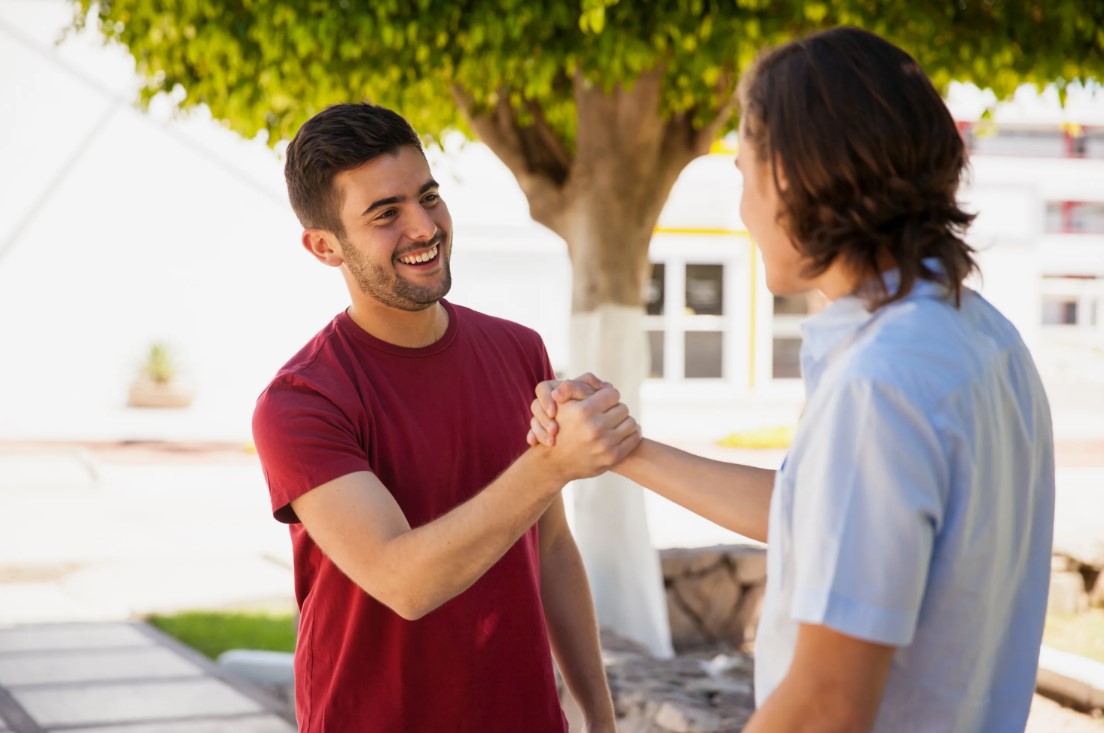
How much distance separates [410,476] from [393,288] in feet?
1.17

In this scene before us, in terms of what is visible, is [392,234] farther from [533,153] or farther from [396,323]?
[533,153]

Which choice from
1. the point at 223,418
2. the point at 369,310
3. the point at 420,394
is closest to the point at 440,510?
the point at 420,394

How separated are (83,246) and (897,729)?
17.7 meters

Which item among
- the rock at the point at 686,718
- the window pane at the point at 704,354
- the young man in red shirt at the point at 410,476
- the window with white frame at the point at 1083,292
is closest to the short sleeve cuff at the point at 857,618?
the young man in red shirt at the point at 410,476

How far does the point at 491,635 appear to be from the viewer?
2176 millimetres

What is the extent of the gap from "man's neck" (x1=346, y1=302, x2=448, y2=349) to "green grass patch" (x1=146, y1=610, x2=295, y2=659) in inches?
188

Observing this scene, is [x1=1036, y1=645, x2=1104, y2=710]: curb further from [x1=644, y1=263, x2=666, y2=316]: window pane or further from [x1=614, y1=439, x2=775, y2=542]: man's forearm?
[x1=644, y1=263, x2=666, y2=316]: window pane

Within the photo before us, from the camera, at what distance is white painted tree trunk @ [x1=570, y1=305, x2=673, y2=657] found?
5.92m

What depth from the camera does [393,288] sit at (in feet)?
7.39

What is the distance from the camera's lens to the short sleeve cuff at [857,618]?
1.22 metres

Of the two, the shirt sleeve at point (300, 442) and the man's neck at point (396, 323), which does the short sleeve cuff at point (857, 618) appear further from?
the man's neck at point (396, 323)

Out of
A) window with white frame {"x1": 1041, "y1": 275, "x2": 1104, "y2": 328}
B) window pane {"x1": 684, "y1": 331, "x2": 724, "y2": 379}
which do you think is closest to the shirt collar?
window pane {"x1": 684, "y1": 331, "x2": 724, "y2": 379}

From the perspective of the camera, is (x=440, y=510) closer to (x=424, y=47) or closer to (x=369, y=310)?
(x=369, y=310)

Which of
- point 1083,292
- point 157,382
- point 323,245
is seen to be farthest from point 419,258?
point 1083,292
